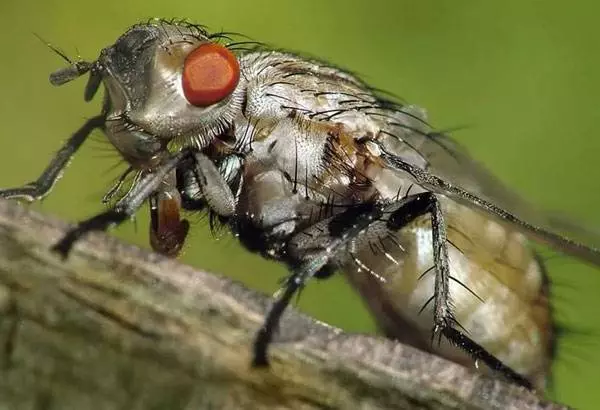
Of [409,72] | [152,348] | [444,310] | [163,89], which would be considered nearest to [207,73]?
[163,89]

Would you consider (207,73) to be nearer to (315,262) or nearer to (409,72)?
(315,262)

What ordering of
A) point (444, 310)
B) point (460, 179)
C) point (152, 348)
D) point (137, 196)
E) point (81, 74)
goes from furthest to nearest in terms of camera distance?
point (460, 179), point (81, 74), point (444, 310), point (137, 196), point (152, 348)

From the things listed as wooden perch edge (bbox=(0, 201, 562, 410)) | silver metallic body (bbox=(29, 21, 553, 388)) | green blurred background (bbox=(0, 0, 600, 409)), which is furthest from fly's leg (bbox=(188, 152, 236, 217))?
green blurred background (bbox=(0, 0, 600, 409))

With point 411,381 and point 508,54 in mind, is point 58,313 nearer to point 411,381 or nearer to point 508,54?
point 411,381

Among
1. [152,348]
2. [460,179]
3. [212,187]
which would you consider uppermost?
[460,179]

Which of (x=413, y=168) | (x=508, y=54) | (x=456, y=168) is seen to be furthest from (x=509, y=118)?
(x=413, y=168)

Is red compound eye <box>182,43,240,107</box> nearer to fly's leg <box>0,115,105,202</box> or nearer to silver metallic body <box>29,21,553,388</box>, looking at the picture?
silver metallic body <box>29,21,553,388</box>
